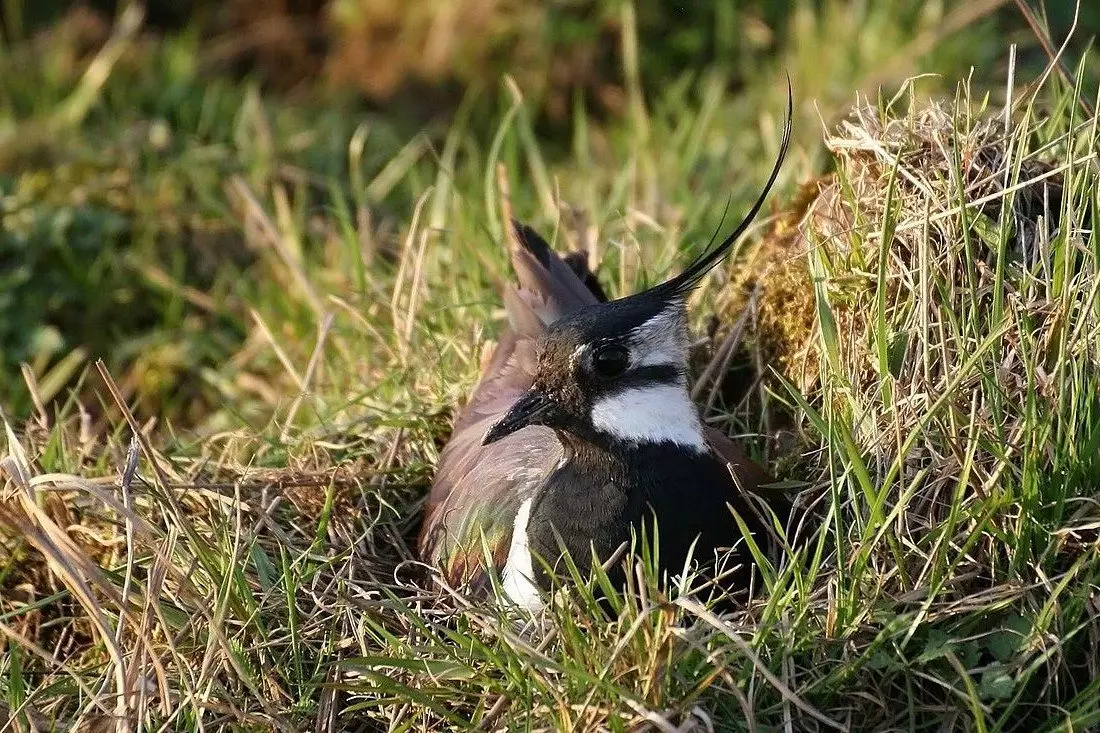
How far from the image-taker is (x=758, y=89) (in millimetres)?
6004

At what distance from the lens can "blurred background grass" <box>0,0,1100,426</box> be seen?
199 inches

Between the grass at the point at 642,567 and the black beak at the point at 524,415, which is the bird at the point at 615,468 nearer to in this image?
the black beak at the point at 524,415

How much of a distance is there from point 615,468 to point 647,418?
14 cm

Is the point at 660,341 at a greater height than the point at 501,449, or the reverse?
the point at 660,341

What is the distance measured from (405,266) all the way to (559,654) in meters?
1.81

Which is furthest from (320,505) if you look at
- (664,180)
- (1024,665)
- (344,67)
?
(344,67)

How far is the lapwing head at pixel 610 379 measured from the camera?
309 centimetres

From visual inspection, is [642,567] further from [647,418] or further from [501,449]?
[501,449]

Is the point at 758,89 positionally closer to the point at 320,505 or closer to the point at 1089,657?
the point at 320,505

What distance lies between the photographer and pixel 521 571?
2.99m

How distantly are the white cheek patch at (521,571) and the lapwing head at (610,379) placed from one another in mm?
227

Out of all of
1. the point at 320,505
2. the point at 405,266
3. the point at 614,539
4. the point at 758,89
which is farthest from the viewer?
the point at 758,89

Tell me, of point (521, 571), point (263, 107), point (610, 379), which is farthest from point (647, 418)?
point (263, 107)

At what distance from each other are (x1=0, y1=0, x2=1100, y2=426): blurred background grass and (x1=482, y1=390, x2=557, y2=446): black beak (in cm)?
151
